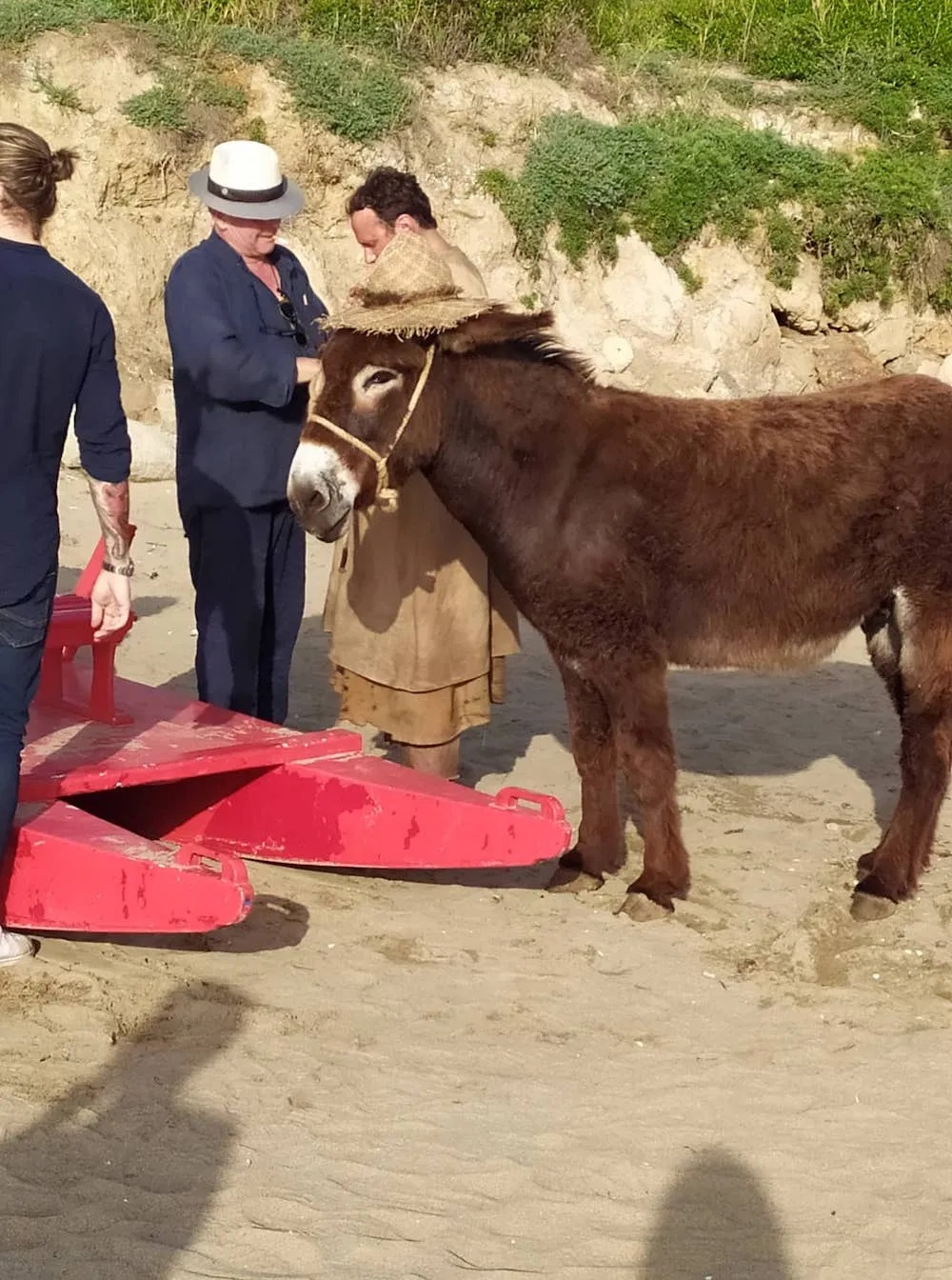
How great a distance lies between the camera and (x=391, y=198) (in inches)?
219

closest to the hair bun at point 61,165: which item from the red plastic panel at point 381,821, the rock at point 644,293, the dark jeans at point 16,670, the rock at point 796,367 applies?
the dark jeans at point 16,670

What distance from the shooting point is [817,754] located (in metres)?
7.36

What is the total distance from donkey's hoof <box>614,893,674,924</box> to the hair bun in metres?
2.98

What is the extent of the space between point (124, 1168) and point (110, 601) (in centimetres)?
160

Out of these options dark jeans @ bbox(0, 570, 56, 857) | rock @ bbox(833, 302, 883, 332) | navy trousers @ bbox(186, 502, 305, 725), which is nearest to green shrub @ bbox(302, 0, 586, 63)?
rock @ bbox(833, 302, 883, 332)

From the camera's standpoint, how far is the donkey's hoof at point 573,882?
18.2 feet

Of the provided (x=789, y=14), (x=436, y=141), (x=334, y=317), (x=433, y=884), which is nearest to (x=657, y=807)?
(x=433, y=884)

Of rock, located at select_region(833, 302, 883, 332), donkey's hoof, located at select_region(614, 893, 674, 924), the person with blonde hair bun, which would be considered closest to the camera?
the person with blonde hair bun

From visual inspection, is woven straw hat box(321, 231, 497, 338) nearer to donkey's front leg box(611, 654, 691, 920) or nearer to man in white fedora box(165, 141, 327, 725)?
man in white fedora box(165, 141, 327, 725)

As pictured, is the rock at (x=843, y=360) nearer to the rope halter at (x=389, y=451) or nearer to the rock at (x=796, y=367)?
the rock at (x=796, y=367)

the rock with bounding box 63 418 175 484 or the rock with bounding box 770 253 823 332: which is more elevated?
the rock with bounding box 770 253 823 332

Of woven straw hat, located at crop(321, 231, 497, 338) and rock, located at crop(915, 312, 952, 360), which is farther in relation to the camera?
rock, located at crop(915, 312, 952, 360)

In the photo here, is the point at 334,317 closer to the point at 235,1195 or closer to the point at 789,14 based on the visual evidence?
the point at 235,1195

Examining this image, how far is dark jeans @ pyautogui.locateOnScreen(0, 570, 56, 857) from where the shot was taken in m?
4.11
